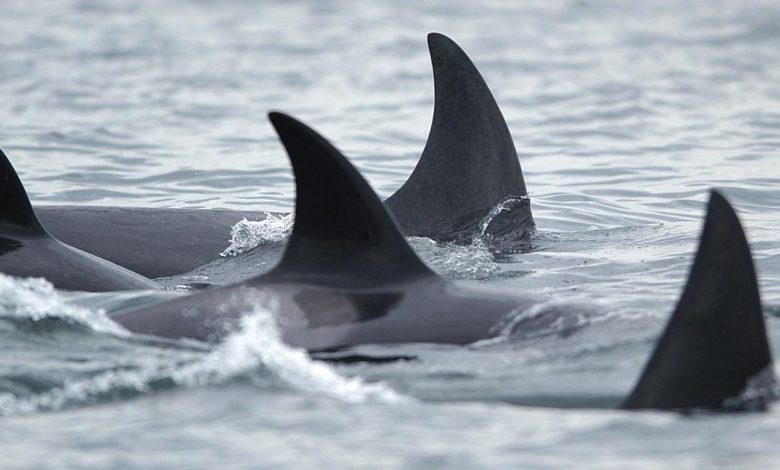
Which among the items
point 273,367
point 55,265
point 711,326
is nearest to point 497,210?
point 55,265

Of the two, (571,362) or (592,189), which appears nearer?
(571,362)

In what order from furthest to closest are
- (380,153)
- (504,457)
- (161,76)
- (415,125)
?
(161,76)
(415,125)
(380,153)
(504,457)

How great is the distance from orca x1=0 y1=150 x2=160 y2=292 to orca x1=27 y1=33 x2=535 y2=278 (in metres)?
1.06

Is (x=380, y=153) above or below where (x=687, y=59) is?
below

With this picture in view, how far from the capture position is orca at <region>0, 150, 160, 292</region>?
24.2 feet

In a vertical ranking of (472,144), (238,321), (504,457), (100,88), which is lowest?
(504,457)

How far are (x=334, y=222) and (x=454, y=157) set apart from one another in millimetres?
3123

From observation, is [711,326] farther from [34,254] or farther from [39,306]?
[34,254]

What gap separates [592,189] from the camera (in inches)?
503

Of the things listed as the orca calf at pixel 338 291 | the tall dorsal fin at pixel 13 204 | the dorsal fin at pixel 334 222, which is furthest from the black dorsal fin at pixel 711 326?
the tall dorsal fin at pixel 13 204

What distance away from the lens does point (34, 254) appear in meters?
7.53

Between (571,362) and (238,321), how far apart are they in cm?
135

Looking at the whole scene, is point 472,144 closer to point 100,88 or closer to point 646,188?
point 646,188

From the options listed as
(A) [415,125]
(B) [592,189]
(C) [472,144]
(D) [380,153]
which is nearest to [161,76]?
(A) [415,125]
